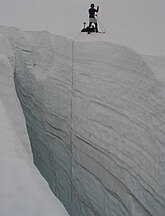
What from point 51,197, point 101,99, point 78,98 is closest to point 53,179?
point 78,98

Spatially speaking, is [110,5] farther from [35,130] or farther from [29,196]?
[29,196]

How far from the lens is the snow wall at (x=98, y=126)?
5.18 feet

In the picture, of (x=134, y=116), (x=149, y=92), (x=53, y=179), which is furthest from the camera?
(x=53, y=179)

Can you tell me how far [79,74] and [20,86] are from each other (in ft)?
4.29

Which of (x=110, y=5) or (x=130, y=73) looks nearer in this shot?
(x=130, y=73)

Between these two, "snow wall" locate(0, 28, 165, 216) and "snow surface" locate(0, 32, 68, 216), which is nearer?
"snow surface" locate(0, 32, 68, 216)

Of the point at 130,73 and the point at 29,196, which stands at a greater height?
the point at 130,73

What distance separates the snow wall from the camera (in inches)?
62.2

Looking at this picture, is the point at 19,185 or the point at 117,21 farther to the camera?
the point at 117,21

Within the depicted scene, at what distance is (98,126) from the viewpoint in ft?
6.64

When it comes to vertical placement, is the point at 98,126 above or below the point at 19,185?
below

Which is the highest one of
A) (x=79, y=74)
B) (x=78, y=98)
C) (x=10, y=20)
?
(x=10, y=20)

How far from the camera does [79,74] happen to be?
2322 mm

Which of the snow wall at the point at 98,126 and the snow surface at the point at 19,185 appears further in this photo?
the snow wall at the point at 98,126
